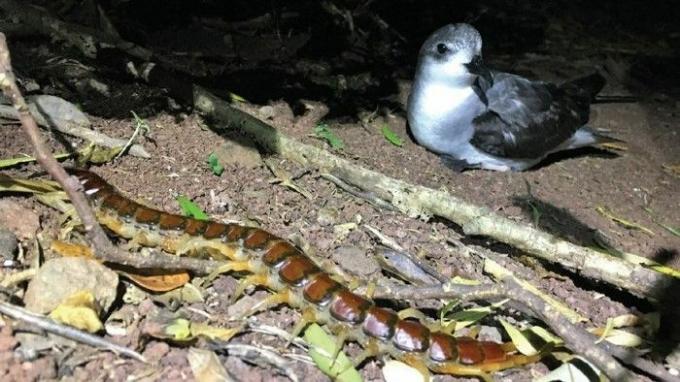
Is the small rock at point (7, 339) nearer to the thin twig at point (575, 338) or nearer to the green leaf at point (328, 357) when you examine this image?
the green leaf at point (328, 357)

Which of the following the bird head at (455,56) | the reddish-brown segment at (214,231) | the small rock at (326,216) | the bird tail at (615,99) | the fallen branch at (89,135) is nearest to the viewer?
the reddish-brown segment at (214,231)

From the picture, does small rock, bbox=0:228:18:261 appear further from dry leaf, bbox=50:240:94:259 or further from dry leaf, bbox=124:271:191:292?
dry leaf, bbox=124:271:191:292

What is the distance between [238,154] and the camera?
423cm

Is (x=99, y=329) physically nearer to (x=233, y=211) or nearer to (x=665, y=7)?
(x=233, y=211)

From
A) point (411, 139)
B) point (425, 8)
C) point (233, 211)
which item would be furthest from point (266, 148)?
point (425, 8)

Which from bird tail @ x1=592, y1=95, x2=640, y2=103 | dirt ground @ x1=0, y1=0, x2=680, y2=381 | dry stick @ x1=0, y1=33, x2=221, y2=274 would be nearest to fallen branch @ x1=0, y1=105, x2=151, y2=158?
dirt ground @ x1=0, y1=0, x2=680, y2=381

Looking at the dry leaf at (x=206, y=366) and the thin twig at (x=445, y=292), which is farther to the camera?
the thin twig at (x=445, y=292)

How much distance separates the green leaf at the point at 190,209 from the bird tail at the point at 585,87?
134 inches

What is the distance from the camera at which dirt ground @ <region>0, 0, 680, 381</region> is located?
113 inches

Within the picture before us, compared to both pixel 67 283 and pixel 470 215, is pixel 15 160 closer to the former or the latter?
pixel 67 283

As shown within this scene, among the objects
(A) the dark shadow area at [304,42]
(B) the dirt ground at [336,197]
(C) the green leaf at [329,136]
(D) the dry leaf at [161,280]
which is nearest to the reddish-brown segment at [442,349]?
(B) the dirt ground at [336,197]

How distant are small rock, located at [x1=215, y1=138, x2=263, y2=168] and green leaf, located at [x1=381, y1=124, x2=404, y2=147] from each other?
3.92 feet

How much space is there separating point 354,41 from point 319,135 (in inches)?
77.7

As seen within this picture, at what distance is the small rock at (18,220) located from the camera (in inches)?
126
